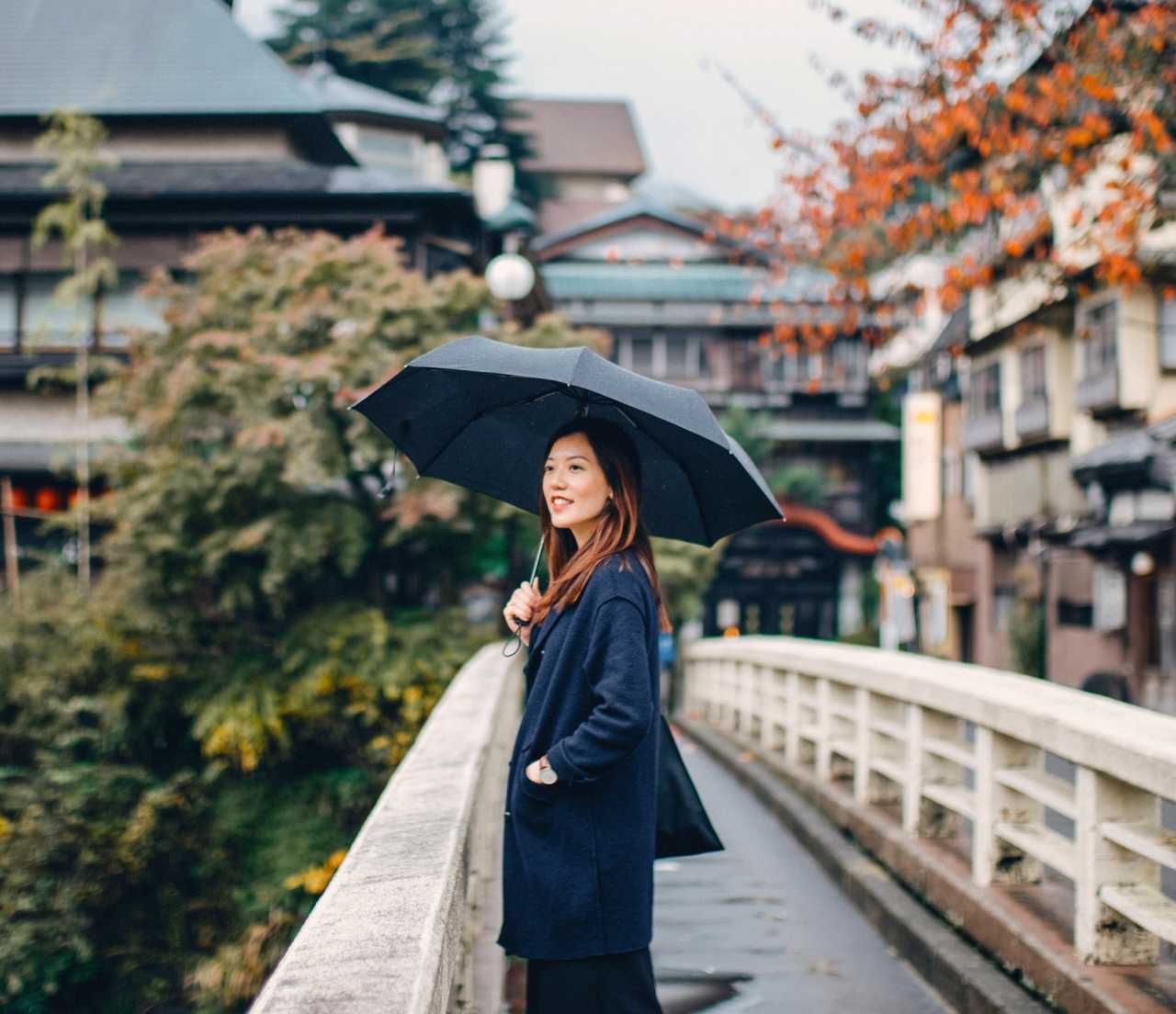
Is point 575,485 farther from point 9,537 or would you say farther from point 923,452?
point 923,452

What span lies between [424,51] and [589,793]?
1690 inches

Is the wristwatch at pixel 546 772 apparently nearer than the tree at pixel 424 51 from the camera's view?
Yes

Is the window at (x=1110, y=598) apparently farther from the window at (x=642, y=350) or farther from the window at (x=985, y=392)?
the window at (x=642, y=350)

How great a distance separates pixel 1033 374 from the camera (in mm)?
29609

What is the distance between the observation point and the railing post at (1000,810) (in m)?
5.55

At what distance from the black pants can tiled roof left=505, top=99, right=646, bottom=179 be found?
48521mm

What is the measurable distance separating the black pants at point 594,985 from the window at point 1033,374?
2694 cm

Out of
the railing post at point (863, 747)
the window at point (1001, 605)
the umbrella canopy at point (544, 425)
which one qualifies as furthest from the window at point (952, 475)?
the umbrella canopy at point (544, 425)

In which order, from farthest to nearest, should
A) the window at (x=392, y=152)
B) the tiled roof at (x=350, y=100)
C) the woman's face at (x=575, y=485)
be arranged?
1. the window at (x=392, y=152)
2. the tiled roof at (x=350, y=100)
3. the woman's face at (x=575, y=485)

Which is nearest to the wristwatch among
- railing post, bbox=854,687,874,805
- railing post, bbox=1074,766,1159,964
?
railing post, bbox=1074,766,1159,964

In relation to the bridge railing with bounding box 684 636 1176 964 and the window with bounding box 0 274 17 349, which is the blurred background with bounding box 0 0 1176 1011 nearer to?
the window with bounding box 0 274 17 349

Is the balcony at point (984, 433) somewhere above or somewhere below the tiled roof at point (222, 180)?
below

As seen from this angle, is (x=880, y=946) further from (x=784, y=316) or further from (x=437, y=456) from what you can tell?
(x=784, y=316)

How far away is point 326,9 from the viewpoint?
4434 cm
